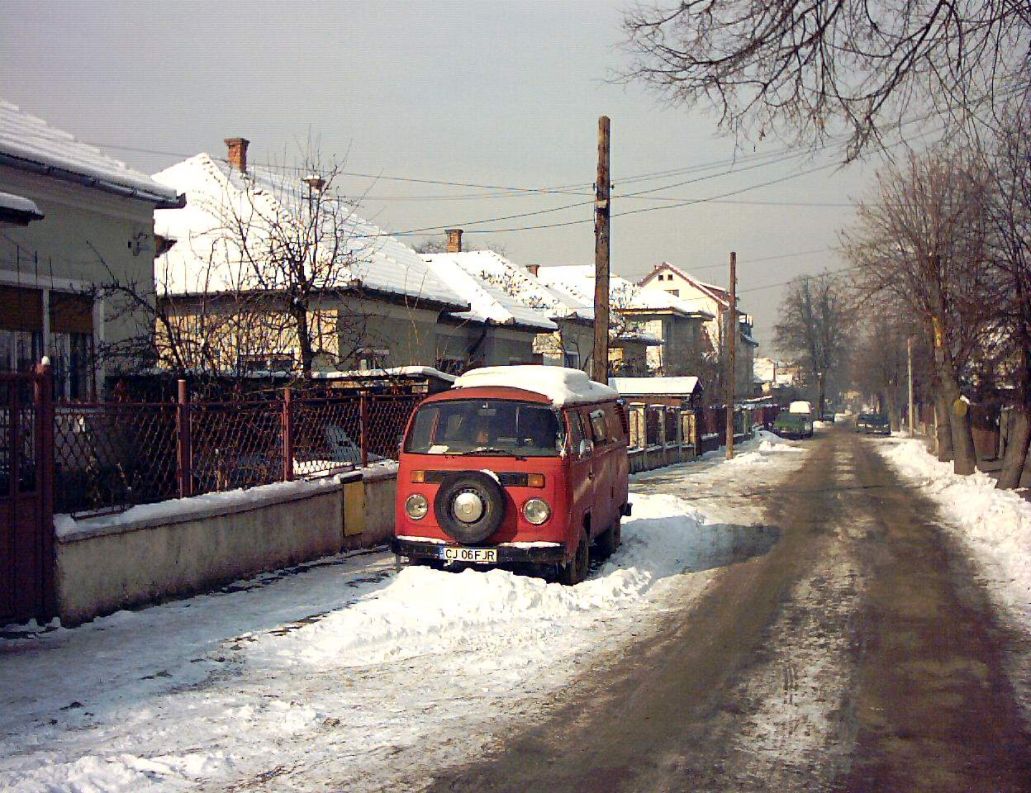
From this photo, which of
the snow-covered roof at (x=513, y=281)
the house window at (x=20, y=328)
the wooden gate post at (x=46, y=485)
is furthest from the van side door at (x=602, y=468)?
the snow-covered roof at (x=513, y=281)

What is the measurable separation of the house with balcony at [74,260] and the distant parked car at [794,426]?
52.0m

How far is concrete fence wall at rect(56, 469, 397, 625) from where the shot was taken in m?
8.28

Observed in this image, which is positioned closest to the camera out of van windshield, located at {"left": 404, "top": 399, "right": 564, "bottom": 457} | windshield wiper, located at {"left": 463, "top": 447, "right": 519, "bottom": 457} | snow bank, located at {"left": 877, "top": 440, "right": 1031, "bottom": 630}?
windshield wiper, located at {"left": 463, "top": 447, "right": 519, "bottom": 457}

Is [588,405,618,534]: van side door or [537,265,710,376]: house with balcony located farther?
[537,265,710,376]: house with balcony

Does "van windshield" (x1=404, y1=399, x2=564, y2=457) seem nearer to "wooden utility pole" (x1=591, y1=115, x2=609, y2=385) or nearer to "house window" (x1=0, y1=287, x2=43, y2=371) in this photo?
"house window" (x1=0, y1=287, x2=43, y2=371)

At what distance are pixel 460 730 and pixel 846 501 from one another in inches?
696

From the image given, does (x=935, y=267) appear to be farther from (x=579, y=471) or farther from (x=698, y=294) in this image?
(x=698, y=294)

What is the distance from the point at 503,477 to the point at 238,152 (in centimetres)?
2296

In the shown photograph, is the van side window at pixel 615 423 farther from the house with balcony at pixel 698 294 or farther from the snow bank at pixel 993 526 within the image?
the house with balcony at pixel 698 294

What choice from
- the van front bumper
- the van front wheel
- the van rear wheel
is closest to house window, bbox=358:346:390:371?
the van rear wheel

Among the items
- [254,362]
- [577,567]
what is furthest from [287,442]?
[254,362]

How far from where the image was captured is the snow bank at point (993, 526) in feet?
35.2

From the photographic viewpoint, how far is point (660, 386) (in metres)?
47.5

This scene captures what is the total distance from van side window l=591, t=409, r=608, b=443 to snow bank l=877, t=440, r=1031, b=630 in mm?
4617
